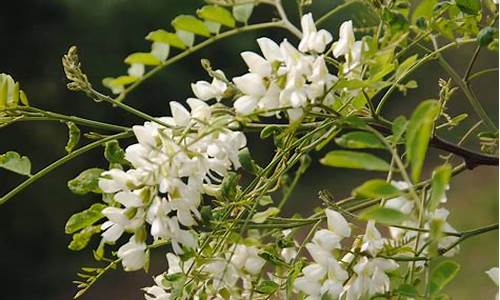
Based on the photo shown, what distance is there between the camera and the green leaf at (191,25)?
50 centimetres

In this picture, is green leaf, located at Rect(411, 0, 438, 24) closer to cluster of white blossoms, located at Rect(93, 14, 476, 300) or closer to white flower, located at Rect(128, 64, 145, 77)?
cluster of white blossoms, located at Rect(93, 14, 476, 300)

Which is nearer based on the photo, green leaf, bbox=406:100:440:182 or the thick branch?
green leaf, bbox=406:100:440:182

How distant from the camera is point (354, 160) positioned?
395mm

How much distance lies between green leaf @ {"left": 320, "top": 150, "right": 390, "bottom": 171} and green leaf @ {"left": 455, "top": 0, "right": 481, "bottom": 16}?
14 centimetres

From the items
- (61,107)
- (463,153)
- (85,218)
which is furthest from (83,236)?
(61,107)

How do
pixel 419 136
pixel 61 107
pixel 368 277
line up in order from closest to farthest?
pixel 419 136 → pixel 368 277 → pixel 61 107

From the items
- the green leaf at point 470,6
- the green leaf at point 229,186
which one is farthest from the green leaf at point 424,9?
the green leaf at point 229,186

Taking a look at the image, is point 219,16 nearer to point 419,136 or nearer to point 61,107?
point 419,136

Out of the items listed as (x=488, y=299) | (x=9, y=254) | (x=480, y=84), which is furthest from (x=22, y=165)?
(x=480, y=84)

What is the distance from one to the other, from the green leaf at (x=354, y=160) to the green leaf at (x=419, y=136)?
19 millimetres

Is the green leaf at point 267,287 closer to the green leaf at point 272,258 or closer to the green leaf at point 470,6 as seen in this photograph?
the green leaf at point 272,258

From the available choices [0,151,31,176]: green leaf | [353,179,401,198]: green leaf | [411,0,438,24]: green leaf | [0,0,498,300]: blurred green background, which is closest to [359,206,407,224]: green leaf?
[353,179,401,198]: green leaf

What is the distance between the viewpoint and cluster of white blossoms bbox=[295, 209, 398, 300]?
473 millimetres

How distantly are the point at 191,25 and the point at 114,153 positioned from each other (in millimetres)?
86
